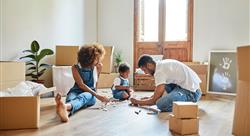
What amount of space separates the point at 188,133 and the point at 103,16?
4428 millimetres

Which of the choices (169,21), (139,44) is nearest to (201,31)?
(169,21)

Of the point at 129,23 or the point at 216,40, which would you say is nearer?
the point at 216,40

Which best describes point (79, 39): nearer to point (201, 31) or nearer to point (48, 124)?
point (201, 31)

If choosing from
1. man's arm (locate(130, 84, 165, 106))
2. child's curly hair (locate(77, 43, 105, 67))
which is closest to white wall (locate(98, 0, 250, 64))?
man's arm (locate(130, 84, 165, 106))

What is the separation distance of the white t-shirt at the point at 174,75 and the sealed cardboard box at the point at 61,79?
186cm

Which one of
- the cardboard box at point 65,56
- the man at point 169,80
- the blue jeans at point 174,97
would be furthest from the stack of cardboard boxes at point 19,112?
the cardboard box at point 65,56

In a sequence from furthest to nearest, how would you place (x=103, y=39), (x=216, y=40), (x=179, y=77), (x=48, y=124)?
(x=103, y=39)
(x=216, y=40)
(x=179, y=77)
(x=48, y=124)

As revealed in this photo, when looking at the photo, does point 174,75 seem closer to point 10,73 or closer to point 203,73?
point 203,73

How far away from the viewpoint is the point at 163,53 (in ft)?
18.8

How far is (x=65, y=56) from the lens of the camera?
15.7 ft

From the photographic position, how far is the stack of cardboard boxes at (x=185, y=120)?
2.21m

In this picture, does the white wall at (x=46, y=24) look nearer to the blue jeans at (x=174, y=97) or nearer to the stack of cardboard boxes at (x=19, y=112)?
the stack of cardboard boxes at (x=19, y=112)

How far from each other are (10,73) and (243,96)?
2.70m

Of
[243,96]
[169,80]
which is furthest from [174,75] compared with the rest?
[243,96]
